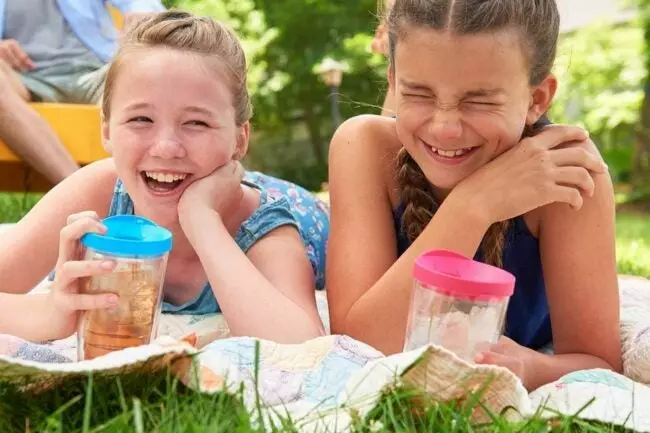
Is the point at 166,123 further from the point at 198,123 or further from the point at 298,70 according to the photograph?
the point at 298,70

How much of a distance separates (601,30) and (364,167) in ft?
42.8

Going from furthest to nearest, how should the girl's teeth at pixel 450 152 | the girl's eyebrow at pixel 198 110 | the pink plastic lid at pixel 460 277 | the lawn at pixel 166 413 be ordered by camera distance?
the girl's eyebrow at pixel 198 110 → the girl's teeth at pixel 450 152 → the pink plastic lid at pixel 460 277 → the lawn at pixel 166 413

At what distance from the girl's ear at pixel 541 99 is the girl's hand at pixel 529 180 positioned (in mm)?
120

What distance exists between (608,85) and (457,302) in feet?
45.0

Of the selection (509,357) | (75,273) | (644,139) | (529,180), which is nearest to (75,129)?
(75,273)

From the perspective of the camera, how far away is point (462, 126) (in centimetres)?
236

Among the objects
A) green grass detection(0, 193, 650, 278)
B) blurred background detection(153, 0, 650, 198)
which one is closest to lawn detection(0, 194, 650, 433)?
green grass detection(0, 193, 650, 278)

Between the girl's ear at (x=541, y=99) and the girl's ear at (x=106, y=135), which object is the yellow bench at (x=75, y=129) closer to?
the girl's ear at (x=106, y=135)

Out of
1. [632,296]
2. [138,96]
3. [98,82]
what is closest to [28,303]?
[138,96]

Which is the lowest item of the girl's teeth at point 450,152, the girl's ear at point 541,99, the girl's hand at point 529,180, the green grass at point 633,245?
the green grass at point 633,245

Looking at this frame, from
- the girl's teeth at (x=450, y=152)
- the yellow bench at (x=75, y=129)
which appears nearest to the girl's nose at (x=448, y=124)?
the girl's teeth at (x=450, y=152)

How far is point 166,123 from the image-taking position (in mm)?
2555

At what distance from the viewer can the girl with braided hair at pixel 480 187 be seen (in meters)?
2.33

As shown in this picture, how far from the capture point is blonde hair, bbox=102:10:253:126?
270cm
